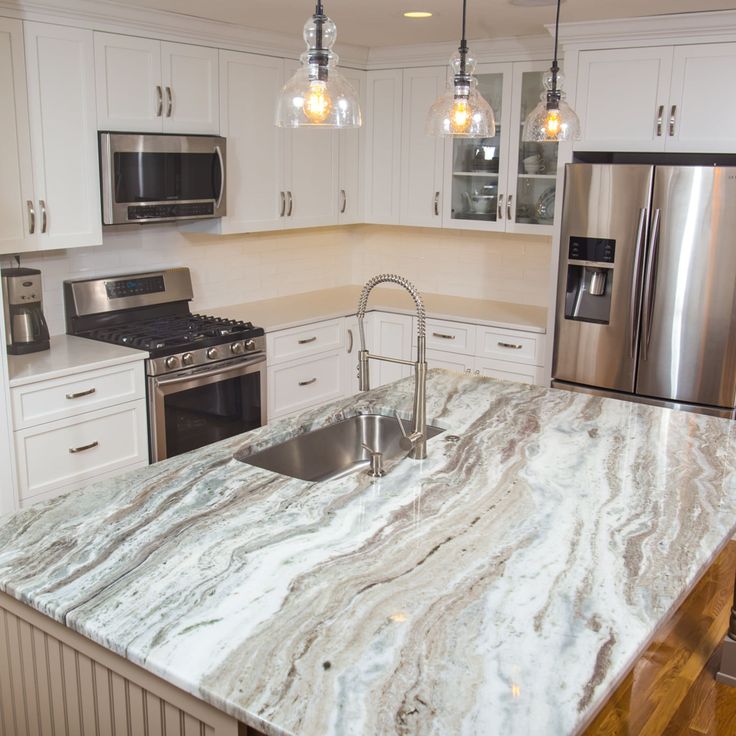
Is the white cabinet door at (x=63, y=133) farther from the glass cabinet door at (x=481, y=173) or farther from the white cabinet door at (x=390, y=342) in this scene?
the glass cabinet door at (x=481, y=173)

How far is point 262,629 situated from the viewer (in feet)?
5.29

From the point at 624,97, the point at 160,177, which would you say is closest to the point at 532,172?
the point at 624,97

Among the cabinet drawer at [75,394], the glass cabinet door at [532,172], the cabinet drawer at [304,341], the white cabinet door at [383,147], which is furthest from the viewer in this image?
the white cabinet door at [383,147]

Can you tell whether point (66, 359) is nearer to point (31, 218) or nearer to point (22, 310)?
point (22, 310)

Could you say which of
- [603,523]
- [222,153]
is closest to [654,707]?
[603,523]

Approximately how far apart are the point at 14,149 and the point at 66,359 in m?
0.88

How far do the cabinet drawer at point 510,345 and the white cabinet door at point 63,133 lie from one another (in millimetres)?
2128

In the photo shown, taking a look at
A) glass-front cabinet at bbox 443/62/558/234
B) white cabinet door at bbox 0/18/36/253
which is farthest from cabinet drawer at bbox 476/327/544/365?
white cabinet door at bbox 0/18/36/253

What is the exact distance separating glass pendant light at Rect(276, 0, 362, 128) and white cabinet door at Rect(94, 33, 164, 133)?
217cm

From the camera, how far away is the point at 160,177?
403 centimetres

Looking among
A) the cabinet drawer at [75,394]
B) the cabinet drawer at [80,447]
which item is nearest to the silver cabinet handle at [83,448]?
the cabinet drawer at [80,447]

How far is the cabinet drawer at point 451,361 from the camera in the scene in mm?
4863

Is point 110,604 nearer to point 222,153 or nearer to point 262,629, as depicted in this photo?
point 262,629

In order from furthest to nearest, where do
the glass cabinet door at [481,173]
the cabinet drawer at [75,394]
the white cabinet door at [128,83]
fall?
the glass cabinet door at [481,173] < the white cabinet door at [128,83] < the cabinet drawer at [75,394]
